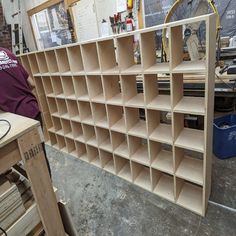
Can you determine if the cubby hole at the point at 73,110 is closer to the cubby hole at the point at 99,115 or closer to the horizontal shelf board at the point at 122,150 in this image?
the cubby hole at the point at 99,115

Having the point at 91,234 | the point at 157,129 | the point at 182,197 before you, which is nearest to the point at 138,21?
the point at 157,129

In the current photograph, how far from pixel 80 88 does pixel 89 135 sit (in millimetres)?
534

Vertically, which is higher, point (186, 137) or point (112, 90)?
point (112, 90)

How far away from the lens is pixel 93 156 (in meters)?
2.34

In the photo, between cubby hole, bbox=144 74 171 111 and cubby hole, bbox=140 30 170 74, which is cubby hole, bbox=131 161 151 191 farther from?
cubby hole, bbox=140 30 170 74

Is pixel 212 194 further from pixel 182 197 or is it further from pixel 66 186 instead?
pixel 66 186

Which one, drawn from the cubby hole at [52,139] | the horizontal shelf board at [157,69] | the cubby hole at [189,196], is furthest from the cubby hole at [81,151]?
the horizontal shelf board at [157,69]

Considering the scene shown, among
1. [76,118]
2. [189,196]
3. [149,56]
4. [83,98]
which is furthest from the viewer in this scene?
[76,118]

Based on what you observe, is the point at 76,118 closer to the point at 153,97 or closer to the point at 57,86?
the point at 57,86

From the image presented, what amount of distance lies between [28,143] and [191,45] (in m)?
1.71

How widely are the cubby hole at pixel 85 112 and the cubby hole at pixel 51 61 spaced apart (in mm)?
493

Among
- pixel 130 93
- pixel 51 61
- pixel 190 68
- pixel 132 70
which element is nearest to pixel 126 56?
pixel 132 70

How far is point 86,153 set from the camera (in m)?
2.45

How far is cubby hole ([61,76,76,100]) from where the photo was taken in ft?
7.02
